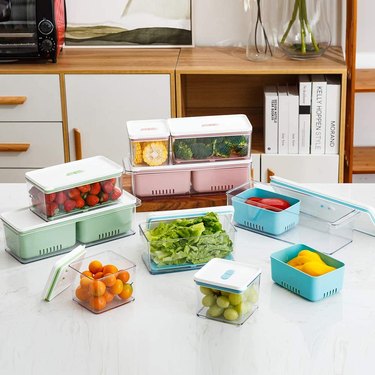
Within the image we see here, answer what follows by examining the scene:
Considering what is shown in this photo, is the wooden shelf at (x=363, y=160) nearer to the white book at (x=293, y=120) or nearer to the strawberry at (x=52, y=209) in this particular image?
the white book at (x=293, y=120)

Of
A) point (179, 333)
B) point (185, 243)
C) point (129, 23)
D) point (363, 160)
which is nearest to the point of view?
point (179, 333)

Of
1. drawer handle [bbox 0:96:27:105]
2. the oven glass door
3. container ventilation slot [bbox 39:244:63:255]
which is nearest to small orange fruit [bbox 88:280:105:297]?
container ventilation slot [bbox 39:244:63:255]

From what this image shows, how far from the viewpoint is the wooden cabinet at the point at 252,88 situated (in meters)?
3.62

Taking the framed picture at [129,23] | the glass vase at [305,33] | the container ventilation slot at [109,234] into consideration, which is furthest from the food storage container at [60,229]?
the framed picture at [129,23]

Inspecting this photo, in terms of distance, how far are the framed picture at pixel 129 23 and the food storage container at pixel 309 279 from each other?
2258 mm

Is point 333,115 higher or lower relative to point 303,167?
higher

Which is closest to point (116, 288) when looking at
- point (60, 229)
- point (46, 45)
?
point (60, 229)

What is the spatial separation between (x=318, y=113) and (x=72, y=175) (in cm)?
179

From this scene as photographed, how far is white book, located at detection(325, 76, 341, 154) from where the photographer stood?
3.63m

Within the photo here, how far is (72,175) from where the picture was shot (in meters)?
2.12

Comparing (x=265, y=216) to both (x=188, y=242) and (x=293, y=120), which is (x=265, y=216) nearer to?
(x=188, y=242)

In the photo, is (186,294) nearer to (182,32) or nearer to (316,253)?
(316,253)

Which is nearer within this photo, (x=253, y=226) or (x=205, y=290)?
(x=205, y=290)

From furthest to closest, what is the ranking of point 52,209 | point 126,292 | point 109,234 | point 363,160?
point 363,160 → point 109,234 → point 52,209 → point 126,292
